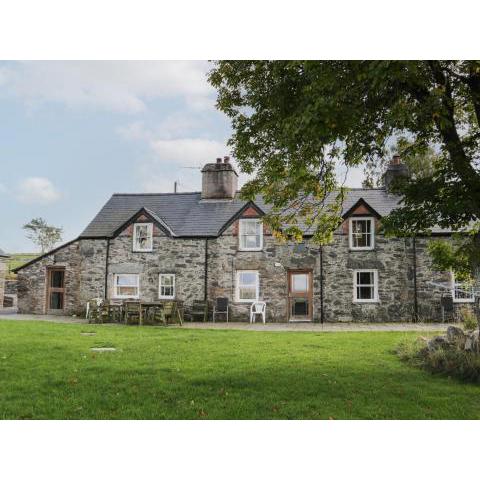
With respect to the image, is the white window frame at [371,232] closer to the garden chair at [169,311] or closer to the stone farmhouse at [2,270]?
the garden chair at [169,311]

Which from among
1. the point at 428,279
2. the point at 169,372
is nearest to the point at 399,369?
the point at 169,372

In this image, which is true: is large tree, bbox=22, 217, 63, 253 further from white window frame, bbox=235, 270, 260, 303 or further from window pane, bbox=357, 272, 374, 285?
window pane, bbox=357, 272, 374, 285

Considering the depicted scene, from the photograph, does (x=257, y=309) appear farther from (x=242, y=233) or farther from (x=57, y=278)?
(x=57, y=278)

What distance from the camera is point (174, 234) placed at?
21141 mm

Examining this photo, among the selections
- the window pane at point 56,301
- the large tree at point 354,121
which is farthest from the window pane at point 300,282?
the window pane at point 56,301

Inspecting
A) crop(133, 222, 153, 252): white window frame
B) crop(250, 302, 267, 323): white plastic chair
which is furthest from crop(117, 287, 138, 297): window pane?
crop(250, 302, 267, 323): white plastic chair

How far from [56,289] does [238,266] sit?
8.63 meters

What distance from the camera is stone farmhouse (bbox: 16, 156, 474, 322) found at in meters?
19.5

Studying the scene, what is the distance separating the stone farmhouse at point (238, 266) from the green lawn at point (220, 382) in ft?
25.0

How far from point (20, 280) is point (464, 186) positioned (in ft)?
66.0

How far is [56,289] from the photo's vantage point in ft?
73.3

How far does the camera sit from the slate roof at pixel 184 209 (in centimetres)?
2130
